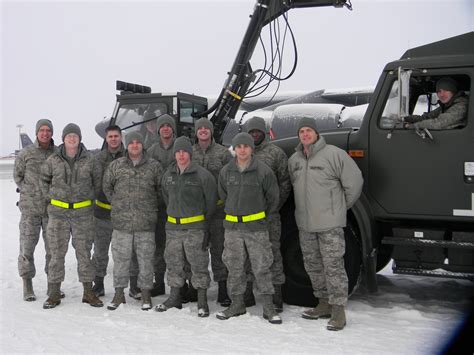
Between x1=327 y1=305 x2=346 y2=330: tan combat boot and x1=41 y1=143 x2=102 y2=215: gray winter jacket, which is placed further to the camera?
x1=41 y1=143 x2=102 y2=215: gray winter jacket

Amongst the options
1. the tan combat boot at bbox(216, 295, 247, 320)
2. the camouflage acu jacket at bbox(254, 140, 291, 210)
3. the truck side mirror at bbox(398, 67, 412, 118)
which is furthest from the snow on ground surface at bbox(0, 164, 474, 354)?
the truck side mirror at bbox(398, 67, 412, 118)

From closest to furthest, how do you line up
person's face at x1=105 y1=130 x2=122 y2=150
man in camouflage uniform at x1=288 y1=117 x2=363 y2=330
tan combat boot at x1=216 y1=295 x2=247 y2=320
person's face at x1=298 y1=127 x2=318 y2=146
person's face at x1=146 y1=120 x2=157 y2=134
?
man in camouflage uniform at x1=288 y1=117 x2=363 y2=330, person's face at x1=298 y1=127 x2=318 y2=146, tan combat boot at x1=216 y1=295 x2=247 y2=320, person's face at x1=105 y1=130 x2=122 y2=150, person's face at x1=146 y1=120 x2=157 y2=134

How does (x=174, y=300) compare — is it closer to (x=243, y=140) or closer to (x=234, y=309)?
(x=234, y=309)

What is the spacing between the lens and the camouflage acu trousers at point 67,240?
5035 mm

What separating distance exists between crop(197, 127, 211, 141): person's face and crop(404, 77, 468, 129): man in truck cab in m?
2.10

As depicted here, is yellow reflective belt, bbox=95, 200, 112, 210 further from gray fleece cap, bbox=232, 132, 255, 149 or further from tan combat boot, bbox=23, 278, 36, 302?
gray fleece cap, bbox=232, 132, 255, 149

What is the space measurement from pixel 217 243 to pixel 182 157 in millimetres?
1046

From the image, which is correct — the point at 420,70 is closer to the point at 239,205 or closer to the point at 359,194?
the point at 359,194

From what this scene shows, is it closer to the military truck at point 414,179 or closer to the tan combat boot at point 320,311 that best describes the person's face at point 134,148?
the military truck at point 414,179

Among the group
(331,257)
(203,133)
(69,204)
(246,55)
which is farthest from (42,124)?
(331,257)

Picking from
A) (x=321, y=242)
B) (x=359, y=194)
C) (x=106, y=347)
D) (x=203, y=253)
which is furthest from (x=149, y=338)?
(x=359, y=194)

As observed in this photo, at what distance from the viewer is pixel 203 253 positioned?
4805 mm

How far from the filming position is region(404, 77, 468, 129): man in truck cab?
4.22 m

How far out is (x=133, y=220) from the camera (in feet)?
16.3
